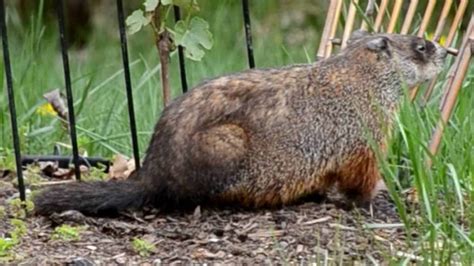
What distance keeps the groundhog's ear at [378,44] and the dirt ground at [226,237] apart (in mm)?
587

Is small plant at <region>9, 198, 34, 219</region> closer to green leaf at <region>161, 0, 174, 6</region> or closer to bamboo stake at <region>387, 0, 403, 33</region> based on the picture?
green leaf at <region>161, 0, 174, 6</region>

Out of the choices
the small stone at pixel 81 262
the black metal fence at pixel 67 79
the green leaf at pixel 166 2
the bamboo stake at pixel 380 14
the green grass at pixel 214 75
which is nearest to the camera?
the green grass at pixel 214 75

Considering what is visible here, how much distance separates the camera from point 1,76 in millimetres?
7281

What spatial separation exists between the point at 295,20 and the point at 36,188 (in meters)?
5.56

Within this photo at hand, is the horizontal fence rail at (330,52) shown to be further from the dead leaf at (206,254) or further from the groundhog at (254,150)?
the dead leaf at (206,254)

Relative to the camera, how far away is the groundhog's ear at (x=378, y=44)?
554cm

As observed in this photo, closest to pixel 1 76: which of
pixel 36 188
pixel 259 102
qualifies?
pixel 36 188

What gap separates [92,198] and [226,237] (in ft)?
1.80

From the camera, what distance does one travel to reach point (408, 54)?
5.62 m

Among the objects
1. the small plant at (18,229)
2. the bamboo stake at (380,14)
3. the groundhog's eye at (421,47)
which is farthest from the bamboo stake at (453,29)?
the small plant at (18,229)

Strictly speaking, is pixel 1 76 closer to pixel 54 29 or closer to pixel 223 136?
pixel 223 136

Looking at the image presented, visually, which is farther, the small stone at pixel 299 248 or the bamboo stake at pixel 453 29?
the bamboo stake at pixel 453 29

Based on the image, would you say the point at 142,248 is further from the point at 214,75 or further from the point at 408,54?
the point at 214,75

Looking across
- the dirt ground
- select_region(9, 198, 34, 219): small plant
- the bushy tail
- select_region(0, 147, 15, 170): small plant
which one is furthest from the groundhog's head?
select_region(0, 147, 15, 170): small plant
